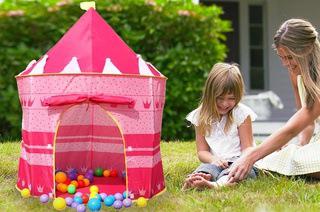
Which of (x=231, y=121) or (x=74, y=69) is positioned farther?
(x=231, y=121)

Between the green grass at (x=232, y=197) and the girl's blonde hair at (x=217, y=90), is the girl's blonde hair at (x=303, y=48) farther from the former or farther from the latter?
the green grass at (x=232, y=197)

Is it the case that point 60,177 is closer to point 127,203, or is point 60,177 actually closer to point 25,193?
point 25,193

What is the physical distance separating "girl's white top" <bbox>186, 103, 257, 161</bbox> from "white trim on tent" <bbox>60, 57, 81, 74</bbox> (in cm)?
111

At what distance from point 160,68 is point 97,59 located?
3.75 m

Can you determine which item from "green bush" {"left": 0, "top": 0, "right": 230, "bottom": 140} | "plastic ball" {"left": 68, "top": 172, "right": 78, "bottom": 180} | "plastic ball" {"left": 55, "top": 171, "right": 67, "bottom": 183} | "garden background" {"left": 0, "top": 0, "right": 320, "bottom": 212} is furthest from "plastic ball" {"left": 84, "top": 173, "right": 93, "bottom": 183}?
"green bush" {"left": 0, "top": 0, "right": 230, "bottom": 140}

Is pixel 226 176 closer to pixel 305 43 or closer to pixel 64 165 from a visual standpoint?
pixel 305 43

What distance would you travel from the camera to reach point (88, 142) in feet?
14.8

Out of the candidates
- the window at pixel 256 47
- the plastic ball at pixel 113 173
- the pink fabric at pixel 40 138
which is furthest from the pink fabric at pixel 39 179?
the window at pixel 256 47

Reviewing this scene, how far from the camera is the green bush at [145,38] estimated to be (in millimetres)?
6918

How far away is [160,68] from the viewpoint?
714 cm

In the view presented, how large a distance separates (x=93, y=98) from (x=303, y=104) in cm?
140

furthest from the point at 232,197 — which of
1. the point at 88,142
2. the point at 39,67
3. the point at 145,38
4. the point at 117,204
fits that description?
the point at 145,38

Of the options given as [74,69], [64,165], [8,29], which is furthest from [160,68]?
[74,69]

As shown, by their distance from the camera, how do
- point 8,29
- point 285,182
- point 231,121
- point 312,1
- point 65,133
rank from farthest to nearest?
point 312,1
point 8,29
point 65,133
point 231,121
point 285,182
